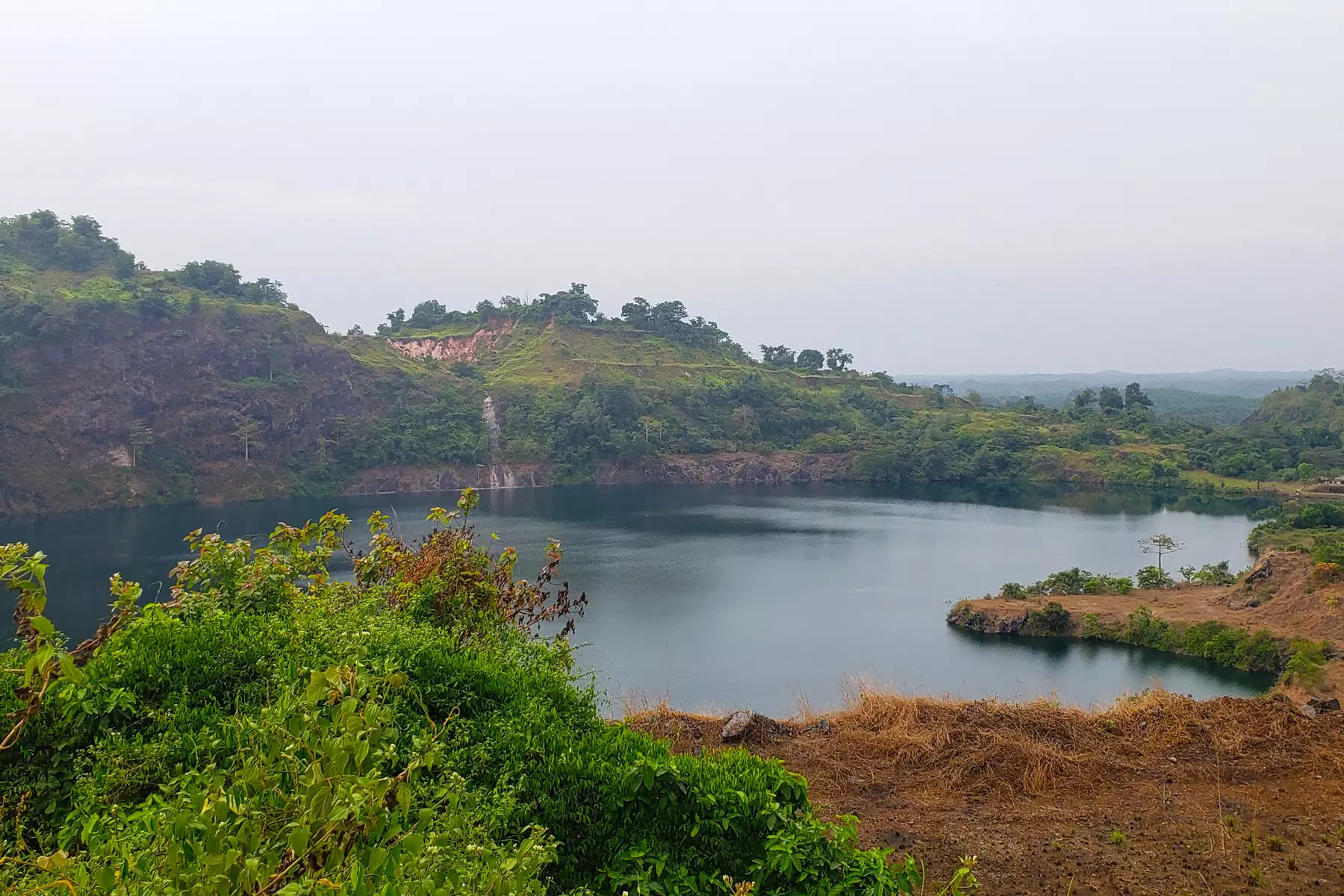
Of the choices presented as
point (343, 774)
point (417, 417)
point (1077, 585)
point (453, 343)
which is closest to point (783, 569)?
point (1077, 585)

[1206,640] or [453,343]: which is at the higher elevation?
[453,343]

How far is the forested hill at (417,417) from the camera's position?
42938 mm

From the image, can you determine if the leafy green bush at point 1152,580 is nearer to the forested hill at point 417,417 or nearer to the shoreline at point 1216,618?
the shoreline at point 1216,618

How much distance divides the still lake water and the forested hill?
3098 millimetres

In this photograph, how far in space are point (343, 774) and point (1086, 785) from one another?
5.85 m

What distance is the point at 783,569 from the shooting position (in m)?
29.5

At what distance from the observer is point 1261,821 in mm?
5105

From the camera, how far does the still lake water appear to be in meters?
18.1

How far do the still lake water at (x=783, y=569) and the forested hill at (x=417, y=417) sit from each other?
3.10 m

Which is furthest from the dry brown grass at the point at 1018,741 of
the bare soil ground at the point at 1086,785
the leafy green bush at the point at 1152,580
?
the leafy green bush at the point at 1152,580

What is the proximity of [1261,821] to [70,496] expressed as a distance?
48.2 metres

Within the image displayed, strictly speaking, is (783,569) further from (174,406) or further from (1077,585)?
(174,406)

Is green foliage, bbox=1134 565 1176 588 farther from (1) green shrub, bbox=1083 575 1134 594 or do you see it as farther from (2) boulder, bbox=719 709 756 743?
(2) boulder, bbox=719 709 756 743

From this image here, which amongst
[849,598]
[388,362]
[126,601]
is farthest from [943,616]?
[388,362]
